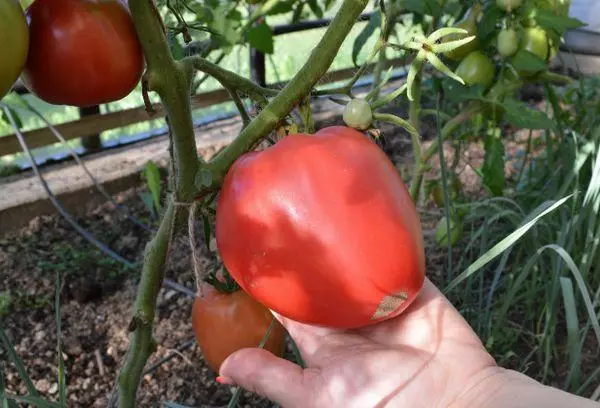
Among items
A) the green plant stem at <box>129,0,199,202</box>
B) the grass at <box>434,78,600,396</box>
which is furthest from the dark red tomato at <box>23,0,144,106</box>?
the grass at <box>434,78,600,396</box>

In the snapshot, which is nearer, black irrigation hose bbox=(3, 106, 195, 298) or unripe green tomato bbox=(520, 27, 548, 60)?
unripe green tomato bbox=(520, 27, 548, 60)

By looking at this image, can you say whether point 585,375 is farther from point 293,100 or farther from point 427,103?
point 427,103

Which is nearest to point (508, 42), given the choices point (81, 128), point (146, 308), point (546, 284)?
point (546, 284)

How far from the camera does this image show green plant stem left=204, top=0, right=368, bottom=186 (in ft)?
1.95

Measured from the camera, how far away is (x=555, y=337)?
44.5 inches

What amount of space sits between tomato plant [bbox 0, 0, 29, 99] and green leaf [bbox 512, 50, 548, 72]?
82 cm

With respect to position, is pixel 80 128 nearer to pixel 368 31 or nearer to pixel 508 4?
pixel 368 31

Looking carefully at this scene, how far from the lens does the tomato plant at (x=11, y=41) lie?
41 centimetres

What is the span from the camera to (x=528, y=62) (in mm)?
1053

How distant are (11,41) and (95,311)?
87cm

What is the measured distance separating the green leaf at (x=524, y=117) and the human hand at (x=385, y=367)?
48cm

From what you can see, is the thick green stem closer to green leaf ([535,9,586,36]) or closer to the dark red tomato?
the dark red tomato

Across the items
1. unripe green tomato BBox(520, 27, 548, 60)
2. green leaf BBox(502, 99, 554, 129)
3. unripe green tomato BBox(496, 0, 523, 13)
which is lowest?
green leaf BBox(502, 99, 554, 129)

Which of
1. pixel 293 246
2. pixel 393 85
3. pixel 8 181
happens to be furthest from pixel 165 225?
pixel 393 85
